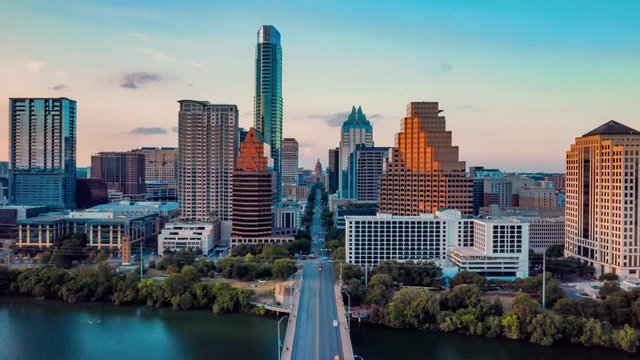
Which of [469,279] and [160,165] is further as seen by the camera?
[160,165]

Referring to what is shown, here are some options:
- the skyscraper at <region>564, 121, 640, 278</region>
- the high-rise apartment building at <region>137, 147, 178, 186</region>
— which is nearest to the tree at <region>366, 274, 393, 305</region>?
the skyscraper at <region>564, 121, 640, 278</region>

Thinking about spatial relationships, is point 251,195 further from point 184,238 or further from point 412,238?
point 412,238

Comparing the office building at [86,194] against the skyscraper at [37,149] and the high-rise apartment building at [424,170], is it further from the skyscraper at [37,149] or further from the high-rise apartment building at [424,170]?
the high-rise apartment building at [424,170]

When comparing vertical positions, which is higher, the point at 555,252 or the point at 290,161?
the point at 290,161

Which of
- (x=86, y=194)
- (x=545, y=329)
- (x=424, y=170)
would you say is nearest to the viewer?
(x=545, y=329)

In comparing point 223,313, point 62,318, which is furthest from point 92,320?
point 223,313

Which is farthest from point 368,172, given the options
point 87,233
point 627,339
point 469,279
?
point 627,339
